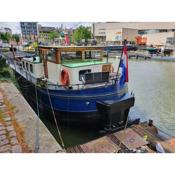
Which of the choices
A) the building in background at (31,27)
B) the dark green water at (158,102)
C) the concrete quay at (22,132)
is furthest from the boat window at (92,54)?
the dark green water at (158,102)

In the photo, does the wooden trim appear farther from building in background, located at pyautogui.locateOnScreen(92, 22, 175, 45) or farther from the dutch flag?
building in background, located at pyautogui.locateOnScreen(92, 22, 175, 45)

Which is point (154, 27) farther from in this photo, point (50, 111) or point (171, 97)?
point (50, 111)

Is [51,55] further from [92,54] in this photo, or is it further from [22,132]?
[22,132]

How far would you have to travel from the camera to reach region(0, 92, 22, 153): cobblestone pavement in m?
3.41

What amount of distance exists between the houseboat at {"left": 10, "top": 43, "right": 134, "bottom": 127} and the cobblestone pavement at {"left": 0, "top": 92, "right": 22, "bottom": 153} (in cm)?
158

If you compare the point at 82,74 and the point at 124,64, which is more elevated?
the point at 124,64

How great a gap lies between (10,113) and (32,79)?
2.77 metres

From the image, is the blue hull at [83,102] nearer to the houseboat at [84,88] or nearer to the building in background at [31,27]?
the houseboat at [84,88]

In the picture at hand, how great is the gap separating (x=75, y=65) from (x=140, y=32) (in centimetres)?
4850

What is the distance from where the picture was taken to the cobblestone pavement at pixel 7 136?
11.2 feet

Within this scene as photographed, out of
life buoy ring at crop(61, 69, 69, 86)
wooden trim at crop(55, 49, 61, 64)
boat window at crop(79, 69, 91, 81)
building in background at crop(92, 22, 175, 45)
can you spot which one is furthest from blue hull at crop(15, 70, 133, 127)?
building in background at crop(92, 22, 175, 45)

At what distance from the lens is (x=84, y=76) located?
5.78m

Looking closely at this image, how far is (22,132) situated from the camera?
163 inches

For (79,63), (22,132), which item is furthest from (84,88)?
(22,132)
